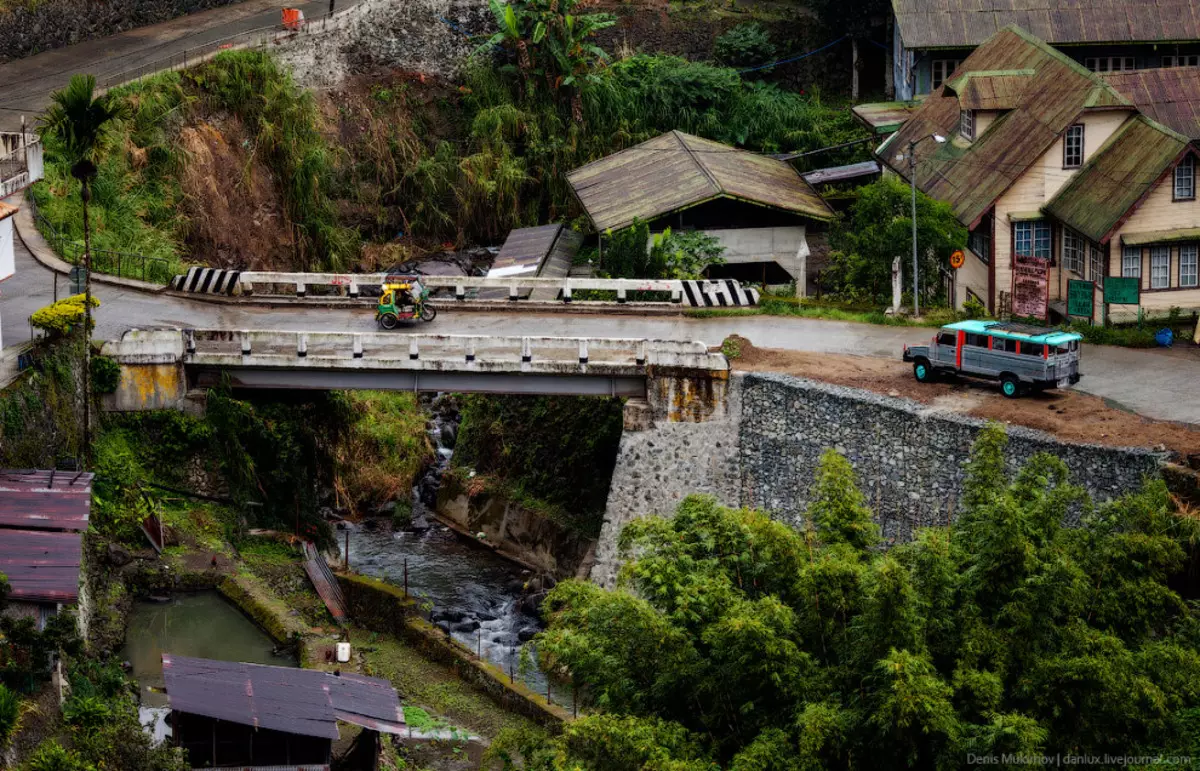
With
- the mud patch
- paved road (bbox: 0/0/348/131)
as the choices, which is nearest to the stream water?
the mud patch

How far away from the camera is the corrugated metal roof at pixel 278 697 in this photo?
30984 mm

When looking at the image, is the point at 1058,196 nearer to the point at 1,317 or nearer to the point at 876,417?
the point at 876,417

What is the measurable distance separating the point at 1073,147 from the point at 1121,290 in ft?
16.7

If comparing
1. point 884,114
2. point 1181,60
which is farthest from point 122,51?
point 1181,60

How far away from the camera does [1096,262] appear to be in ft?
150

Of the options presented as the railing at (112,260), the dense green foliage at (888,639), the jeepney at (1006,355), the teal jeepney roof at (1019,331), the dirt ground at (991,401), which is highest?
the railing at (112,260)

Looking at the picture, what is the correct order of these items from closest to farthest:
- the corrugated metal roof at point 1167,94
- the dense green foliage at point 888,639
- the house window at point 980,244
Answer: the dense green foliage at point 888,639
the house window at point 980,244
the corrugated metal roof at point 1167,94

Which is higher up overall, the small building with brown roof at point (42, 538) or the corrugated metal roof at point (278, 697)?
the small building with brown roof at point (42, 538)

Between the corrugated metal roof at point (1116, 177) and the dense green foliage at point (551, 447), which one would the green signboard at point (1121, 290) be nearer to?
the corrugated metal roof at point (1116, 177)

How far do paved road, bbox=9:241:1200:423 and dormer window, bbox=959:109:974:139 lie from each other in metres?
8.85

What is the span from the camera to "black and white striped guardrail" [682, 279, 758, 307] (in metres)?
47.6

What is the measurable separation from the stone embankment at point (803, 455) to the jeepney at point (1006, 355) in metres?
1.72

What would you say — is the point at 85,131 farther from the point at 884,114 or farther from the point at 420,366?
the point at 884,114

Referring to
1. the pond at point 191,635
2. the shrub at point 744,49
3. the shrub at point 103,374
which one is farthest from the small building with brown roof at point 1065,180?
the shrub at point 103,374
